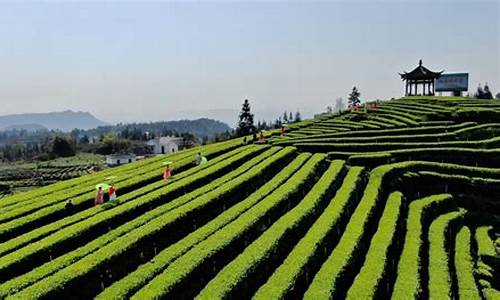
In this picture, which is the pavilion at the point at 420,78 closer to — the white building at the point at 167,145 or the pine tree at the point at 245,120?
the pine tree at the point at 245,120

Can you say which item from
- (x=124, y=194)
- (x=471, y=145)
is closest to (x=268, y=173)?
(x=124, y=194)

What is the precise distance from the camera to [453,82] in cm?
6794

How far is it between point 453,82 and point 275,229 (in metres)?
55.9

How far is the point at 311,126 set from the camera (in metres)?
48.8

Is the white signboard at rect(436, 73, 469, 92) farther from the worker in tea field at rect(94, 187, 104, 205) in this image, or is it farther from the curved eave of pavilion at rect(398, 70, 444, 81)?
the worker in tea field at rect(94, 187, 104, 205)

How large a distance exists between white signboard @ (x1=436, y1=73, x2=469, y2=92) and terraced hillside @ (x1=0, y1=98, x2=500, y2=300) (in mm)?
34421

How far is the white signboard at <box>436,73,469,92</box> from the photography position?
67.3m

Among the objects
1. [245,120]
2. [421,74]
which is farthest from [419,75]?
[245,120]

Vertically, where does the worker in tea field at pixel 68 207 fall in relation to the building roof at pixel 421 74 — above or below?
below

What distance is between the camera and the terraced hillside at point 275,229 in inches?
619

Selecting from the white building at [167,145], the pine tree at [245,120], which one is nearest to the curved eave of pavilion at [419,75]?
the pine tree at [245,120]

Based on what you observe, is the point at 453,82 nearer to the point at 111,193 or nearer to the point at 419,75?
the point at 419,75

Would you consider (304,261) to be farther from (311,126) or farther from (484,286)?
(311,126)

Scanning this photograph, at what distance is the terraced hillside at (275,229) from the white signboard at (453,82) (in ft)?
113
